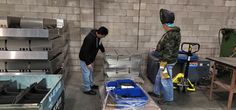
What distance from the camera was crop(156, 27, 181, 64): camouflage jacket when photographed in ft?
10.2

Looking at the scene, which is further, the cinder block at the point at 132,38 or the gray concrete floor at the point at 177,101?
the cinder block at the point at 132,38

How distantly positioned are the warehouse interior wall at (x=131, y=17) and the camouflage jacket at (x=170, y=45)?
1.82 metres

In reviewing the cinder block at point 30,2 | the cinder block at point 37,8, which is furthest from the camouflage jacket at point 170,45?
the cinder block at point 30,2

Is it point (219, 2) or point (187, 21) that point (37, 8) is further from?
point (219, 2)

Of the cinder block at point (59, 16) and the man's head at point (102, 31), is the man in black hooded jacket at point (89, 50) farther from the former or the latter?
the cinder block at point (59, 16)

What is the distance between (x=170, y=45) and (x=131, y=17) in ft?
6.51

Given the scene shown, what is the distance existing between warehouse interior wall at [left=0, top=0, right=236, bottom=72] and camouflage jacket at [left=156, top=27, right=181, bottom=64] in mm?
1824

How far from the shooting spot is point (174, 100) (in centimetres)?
350

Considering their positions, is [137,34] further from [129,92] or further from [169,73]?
[129,92]

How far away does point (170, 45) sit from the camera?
3121 mm

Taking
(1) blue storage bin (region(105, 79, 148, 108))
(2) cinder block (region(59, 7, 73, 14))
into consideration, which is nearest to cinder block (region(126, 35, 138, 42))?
(2) cinder block (region(59, 7, 73, 14))

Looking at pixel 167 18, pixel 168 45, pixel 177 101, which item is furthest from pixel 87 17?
pixel 177 101

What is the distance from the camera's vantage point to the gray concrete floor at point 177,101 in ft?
10.4

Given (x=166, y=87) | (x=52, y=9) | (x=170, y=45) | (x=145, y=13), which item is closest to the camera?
(x=170, y=45)
